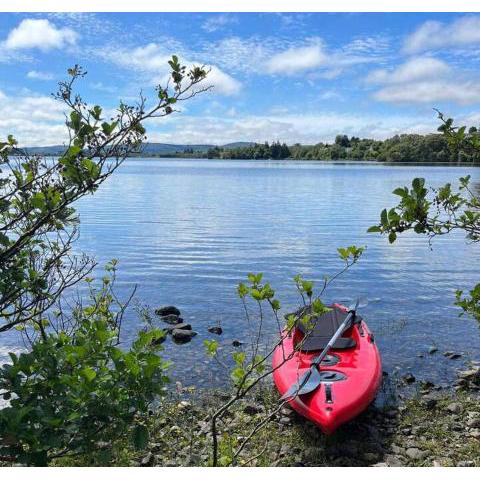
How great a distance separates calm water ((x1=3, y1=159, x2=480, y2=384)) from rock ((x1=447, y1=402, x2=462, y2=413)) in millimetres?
1651

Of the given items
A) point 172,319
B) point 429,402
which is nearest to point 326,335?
Result: point 429,402

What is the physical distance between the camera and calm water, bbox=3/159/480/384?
13.0m

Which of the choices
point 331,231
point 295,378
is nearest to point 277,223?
point 331,231

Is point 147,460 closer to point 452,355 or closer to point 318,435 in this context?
point 318,435

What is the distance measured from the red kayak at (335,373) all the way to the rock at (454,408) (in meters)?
1.28

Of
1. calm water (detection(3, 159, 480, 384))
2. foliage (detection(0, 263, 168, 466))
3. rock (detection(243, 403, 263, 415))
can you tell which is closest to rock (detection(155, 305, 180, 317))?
calm water (detection(3, 159, 480, 384))

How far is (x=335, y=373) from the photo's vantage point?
28.7ft

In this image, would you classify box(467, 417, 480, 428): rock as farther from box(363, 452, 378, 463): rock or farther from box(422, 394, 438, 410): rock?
box(363, 452, 378, 463): rock

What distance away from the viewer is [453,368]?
36.9 feet

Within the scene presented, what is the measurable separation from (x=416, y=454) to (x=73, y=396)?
6306 mm

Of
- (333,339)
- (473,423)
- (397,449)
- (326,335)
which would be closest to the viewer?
(397,449)
